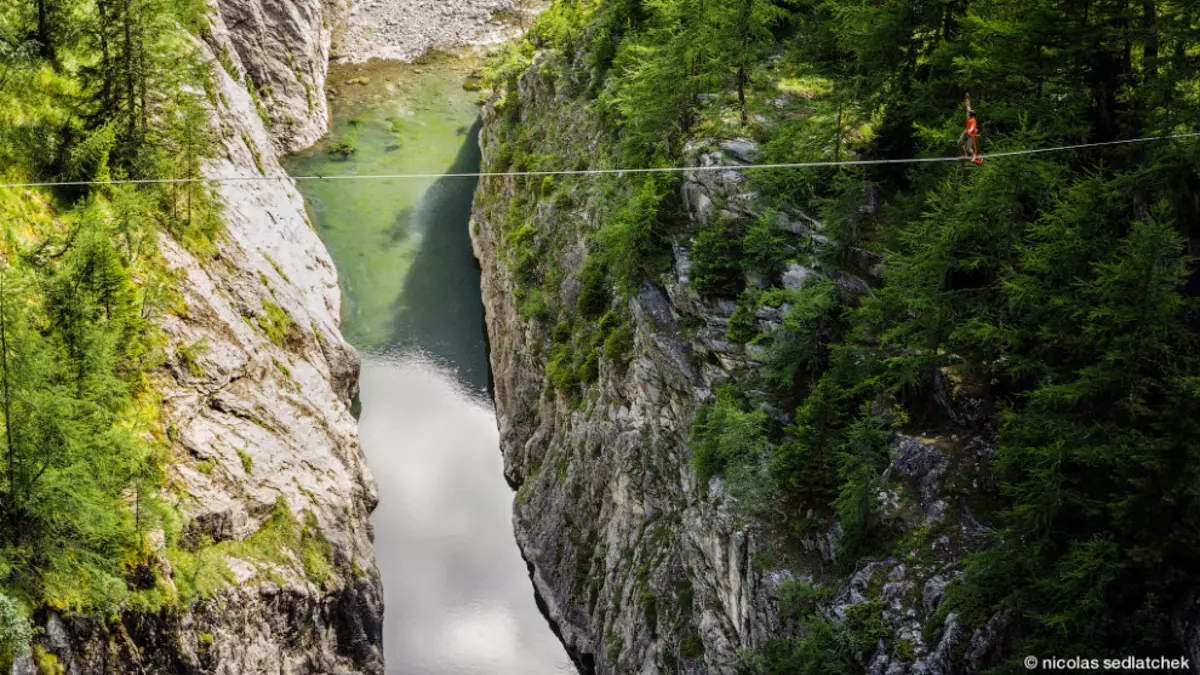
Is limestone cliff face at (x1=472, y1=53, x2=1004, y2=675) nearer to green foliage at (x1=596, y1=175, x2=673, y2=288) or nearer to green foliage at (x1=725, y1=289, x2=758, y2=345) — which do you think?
green foliage at (x1=725, y1=289, x2=758, y2=345)

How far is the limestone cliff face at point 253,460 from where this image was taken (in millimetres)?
21625

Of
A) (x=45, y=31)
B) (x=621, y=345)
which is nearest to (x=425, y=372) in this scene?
(x=621, y=345)

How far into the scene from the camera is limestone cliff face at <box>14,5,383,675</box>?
21.6 m

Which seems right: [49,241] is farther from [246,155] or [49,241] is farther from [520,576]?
Answer: [520,576]

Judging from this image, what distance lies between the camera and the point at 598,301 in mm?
29922

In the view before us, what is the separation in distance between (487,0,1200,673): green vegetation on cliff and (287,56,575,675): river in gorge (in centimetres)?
1194

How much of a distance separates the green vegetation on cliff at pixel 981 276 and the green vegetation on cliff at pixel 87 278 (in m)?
12.8

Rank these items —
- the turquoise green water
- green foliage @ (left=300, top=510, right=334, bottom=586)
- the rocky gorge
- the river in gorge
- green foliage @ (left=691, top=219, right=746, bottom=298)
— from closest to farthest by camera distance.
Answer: the rocky gorge → green foliage @ (left=691, top=219, right=746, bottom=298) → green foliage @ (left=300, top=510, right=334, bottom=586) → the river in gorge → the turquoise green water

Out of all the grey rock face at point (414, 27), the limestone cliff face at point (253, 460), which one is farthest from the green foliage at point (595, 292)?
the grey rock face at point (414, 27)

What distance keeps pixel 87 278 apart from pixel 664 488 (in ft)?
48.7

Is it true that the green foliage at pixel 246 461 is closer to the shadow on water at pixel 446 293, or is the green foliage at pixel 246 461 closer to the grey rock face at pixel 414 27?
the shadow on water at pixel 446 293

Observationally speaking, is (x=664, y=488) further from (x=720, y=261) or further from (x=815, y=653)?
(x=815, y=653)

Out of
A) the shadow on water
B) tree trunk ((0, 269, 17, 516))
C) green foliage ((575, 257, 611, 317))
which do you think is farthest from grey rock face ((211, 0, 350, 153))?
tree trunk ((0, 269, 17, 516))

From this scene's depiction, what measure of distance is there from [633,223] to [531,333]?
1013 cm
